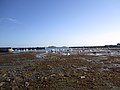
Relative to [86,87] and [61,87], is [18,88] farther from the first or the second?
[86,87]

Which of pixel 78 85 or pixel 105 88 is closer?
pixel 105 88

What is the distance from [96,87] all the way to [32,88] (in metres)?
4.03

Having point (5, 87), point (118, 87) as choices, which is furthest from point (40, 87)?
point (118, 87)

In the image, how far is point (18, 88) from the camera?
11.6 metres

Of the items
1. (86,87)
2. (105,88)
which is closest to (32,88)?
(86,87)

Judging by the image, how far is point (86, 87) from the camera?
11.8 metres

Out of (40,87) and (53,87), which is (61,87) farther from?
(40,87)

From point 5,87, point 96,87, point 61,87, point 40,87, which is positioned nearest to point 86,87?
point 96,87

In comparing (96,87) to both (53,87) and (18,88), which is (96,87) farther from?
(18,88)

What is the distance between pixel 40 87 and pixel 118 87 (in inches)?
194

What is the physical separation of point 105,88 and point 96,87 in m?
0.56

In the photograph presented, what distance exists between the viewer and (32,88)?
11.6m

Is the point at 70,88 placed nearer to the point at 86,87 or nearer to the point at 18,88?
the point at 86,87

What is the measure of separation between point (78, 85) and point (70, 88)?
93 cm
